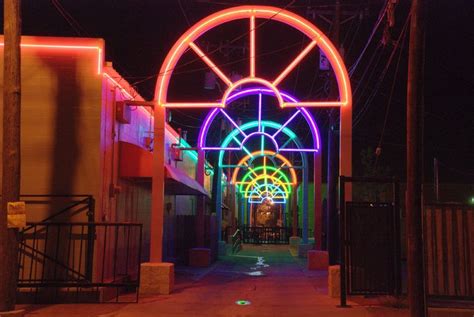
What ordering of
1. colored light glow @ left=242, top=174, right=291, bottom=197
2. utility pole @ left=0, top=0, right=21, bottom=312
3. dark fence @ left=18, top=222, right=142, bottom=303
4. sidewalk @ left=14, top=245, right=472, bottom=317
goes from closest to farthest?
1. utility pole @ left=0, top=0, right=21, bottom=312
2. sidewalk @ left=14, top=245, right=472, bottom=317
3. dark fence @ left=18, top=222, right=142, bottom=303
4. colored light glow @ left=242, top=174, right=291, bottom=197

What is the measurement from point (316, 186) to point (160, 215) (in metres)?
9.79

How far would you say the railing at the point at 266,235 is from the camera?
3916cm

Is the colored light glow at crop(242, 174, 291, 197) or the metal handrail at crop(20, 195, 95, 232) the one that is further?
the colored light glow at crop(242, 174, 291, 197)

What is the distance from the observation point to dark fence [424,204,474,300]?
10016 millimetres

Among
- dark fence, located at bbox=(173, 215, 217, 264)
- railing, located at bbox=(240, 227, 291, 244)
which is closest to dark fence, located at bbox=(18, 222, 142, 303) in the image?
dark fence, located at bbox=(173, 215, 217, 264)

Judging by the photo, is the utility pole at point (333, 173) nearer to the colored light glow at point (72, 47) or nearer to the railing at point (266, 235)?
the colored light glow at point (72, 47)

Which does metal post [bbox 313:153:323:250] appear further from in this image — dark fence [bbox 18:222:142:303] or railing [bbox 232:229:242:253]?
dark fence [bbox 18:222:142:303]

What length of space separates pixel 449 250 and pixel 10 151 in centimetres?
811

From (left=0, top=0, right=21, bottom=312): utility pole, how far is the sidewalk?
1082mm

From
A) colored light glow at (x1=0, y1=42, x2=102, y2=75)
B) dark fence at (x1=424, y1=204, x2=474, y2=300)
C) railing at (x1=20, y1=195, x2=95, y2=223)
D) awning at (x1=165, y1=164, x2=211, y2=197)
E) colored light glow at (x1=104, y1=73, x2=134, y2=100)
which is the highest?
colored light glow at (x1=0, y1=42, x2=102, y2=75)

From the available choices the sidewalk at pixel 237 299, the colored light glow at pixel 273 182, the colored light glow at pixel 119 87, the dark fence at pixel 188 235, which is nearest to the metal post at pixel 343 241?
the sidewalk at pixel 237 299

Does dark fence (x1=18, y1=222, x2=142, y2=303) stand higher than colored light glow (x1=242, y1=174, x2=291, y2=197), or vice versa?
colored light glow (x1=242, y1=174, x2=291, y2=197)

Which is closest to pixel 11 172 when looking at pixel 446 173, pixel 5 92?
pixel 5 92

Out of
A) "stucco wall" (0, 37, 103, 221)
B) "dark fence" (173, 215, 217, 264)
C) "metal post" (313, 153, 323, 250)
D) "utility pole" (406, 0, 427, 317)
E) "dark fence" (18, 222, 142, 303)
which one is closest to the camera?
"utility pole" (406, 0, 427, 317)
